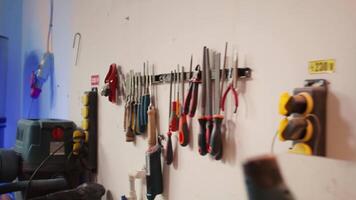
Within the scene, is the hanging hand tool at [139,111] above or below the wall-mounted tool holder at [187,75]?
below

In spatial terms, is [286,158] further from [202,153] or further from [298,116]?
[202,153]

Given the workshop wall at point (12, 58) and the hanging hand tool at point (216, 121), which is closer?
the hanging hand tool at point (216, 121)

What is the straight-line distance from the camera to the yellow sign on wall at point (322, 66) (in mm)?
851

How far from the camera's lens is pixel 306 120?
824mm

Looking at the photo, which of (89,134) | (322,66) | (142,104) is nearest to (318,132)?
(322,66)

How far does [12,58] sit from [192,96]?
1.92 meters

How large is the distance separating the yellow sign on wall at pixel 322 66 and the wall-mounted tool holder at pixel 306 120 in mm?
47

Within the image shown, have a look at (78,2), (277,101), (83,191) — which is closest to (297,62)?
(277,101)

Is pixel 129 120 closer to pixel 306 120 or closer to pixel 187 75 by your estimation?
pixel 187 75

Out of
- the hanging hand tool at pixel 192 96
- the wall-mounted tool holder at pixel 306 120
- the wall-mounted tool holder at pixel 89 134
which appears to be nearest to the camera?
the wall-mounted tool holder at pixel 306 120

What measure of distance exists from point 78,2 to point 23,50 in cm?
88

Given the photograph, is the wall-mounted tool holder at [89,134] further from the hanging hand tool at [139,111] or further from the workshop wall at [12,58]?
the workshop wall at [12,58]

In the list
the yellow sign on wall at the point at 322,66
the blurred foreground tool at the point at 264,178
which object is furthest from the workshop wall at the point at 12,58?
the blurred foreground tool at the point at 264,178

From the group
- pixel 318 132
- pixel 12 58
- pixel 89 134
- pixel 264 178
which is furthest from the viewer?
pixel 12 58
